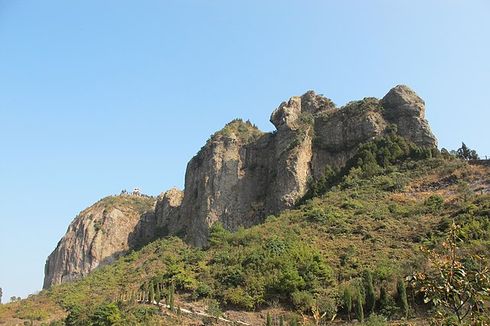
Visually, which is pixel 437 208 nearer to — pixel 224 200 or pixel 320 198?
pixel 320 198

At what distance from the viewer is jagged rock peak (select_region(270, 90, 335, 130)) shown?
71.1 meters

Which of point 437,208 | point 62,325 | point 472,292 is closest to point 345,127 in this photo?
point 437,208

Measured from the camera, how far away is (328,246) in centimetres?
4197

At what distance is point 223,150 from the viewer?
250 feet

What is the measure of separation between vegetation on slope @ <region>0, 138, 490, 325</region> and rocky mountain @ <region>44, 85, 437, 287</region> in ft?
14.4

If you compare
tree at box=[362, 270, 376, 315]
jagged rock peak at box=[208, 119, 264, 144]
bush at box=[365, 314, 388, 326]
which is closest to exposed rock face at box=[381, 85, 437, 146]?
jagged rock peak at box=[208, 119, 264, 144]

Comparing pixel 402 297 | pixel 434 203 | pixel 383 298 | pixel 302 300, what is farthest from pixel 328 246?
pixel 402 297

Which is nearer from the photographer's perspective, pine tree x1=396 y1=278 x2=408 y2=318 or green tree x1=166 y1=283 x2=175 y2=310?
pine tree x1=396 y1=278 x2=408 y2=318

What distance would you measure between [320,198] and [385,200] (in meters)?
8.46

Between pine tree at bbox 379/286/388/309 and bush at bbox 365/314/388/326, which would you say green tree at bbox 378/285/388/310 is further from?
bush at bbox 365/314/388/326

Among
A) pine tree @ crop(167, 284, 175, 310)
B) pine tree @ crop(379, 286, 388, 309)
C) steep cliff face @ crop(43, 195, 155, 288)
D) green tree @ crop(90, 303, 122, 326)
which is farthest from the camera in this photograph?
steep cliff face @ crop(43, 195, 155, 288)

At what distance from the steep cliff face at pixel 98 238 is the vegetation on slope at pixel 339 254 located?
23.3 metres

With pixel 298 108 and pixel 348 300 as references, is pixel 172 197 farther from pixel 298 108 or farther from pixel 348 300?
pixel 348 300

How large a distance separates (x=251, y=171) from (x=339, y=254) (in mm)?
34751
